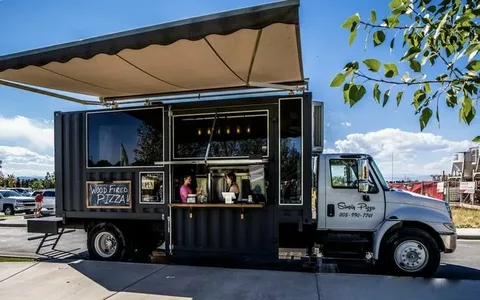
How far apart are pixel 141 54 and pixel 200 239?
3.59 metres

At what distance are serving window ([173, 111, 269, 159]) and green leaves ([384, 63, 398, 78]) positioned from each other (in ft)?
17.8

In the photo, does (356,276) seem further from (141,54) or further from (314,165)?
(141,54)

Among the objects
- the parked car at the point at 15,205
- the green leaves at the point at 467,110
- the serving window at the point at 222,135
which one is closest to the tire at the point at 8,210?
the parked car at the point at 15,205

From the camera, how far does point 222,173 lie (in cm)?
740

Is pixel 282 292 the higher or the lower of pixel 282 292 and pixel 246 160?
the lower

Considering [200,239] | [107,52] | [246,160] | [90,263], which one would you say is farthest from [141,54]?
[90,263]

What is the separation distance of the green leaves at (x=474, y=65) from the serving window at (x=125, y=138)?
21.4 ft

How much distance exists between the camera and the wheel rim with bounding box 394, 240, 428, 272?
6823mm

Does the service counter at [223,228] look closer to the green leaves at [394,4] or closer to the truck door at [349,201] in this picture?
the truck door at [349,201]

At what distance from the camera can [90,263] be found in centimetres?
748

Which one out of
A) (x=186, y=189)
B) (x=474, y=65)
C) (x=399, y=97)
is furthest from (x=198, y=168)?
(x=474, y=65)

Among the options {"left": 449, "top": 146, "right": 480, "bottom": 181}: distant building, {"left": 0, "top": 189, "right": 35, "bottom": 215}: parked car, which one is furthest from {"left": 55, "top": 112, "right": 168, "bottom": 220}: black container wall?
{"left": 449, "top": 146, "right": 480, "bottom": 181}: distant building

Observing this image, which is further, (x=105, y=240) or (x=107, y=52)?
(x=105, y=240)

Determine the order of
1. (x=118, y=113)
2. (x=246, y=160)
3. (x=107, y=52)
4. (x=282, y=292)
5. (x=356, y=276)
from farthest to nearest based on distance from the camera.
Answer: (x=118, y=113)
(x=246, y=160)
(x=356, y=276)
(x=282, y=292)
(x=107, y=52)
